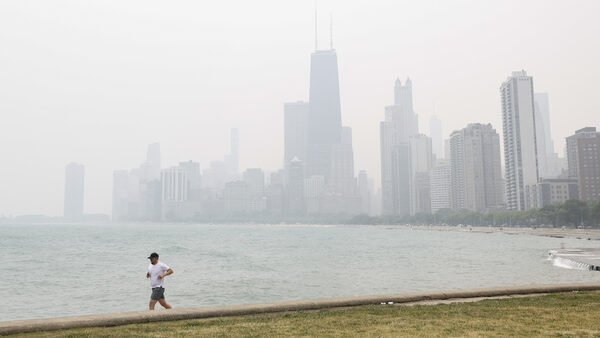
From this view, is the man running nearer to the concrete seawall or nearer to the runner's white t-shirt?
the runner's white t-shirt

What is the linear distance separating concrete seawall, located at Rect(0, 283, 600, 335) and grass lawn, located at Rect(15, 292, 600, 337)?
47cm

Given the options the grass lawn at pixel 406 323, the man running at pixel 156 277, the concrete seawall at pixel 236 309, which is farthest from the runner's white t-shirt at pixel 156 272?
the grass lawn at pixel 406 323

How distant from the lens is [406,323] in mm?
13008

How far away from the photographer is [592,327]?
1209 cm

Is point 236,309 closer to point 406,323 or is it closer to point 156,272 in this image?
point 156,272

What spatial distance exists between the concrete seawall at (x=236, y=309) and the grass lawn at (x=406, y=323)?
0.47m

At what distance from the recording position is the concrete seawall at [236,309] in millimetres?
13195

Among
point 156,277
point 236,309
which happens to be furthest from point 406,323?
point 156,277

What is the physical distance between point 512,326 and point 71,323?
1157 centimetres

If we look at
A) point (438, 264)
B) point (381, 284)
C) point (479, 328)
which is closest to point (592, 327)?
point (479, 328)

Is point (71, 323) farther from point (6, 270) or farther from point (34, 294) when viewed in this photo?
point (6, 270)

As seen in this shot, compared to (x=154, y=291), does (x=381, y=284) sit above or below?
below

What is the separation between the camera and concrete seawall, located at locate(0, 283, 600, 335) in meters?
13.2

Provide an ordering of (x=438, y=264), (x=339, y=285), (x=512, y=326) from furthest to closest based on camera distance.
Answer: (x=438, y=264)
(x=339, y=285)
(x=512, y=326)
